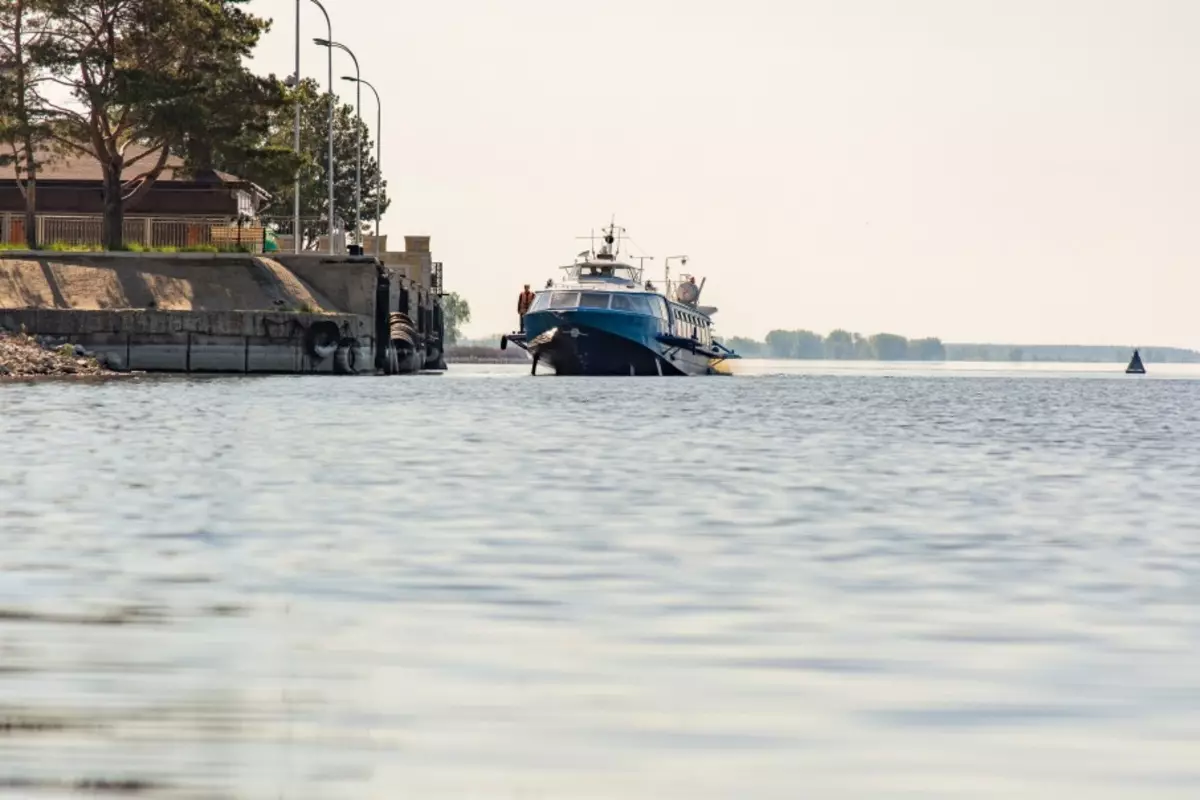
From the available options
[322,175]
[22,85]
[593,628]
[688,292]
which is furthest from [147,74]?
[593,628]

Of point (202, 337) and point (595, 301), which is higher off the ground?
point (595, 301)

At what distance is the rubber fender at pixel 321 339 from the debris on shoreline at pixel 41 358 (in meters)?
8.55

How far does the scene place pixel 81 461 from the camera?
25.1 meters

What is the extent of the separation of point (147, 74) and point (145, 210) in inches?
604

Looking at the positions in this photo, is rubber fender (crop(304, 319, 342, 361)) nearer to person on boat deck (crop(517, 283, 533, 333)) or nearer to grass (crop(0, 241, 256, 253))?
grass (crop(0, 241, 256, 253))

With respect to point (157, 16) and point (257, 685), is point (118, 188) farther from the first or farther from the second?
point (257, 685)

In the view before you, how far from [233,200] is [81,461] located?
234 feet

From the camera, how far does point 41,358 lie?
7262cm

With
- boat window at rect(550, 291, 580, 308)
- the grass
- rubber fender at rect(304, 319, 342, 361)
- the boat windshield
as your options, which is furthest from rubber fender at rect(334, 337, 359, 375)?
boat window at rect(550, 291, 580, 308)

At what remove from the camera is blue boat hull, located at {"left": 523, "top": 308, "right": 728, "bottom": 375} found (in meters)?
92.0

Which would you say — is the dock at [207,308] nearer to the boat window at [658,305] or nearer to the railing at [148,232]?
the railing at [148,232]

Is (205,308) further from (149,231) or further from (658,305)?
(658,305)

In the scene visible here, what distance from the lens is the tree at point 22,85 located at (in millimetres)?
81375

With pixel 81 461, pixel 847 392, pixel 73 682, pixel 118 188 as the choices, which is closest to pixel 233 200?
pixel 118 188
